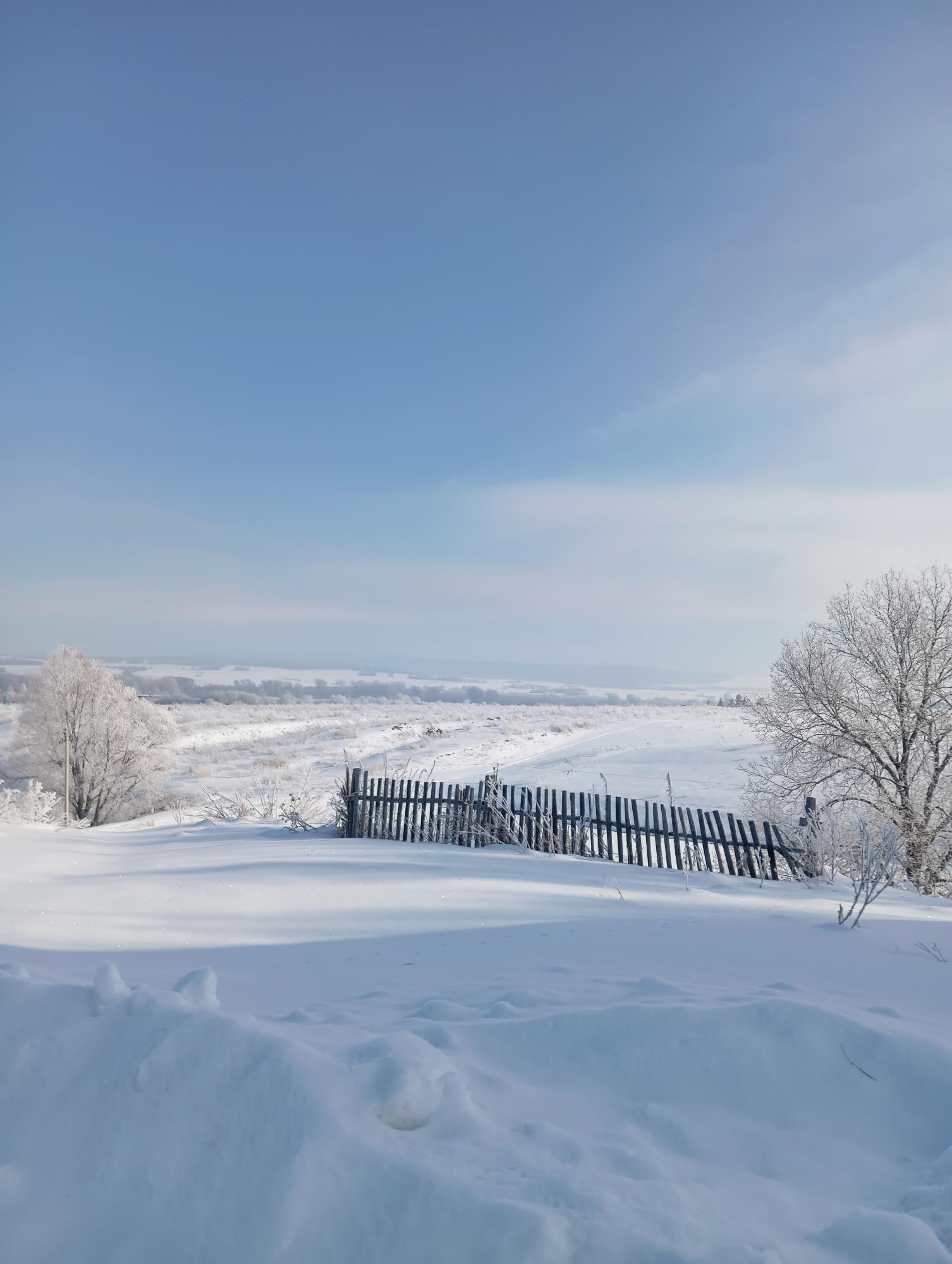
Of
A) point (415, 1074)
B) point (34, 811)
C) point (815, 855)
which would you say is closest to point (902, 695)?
point (815, 855)

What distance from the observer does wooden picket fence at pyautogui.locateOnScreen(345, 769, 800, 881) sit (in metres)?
9.48

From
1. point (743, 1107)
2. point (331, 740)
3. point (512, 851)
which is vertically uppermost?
point (743, 1107)

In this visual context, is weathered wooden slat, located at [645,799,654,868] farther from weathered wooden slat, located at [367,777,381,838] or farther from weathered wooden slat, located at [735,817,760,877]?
weathered wooden slat, located at [367,777,381,838]

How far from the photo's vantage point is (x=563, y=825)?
33.5 feet

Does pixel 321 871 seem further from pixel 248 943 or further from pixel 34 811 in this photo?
pixel 34 811

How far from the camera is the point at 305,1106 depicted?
162 centimetres

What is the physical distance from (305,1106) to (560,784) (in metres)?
18.7

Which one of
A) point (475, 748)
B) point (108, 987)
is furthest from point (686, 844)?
point (475, 748)

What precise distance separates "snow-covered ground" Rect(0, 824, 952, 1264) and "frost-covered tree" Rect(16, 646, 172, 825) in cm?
2109

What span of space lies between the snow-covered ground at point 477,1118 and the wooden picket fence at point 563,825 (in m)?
6.19

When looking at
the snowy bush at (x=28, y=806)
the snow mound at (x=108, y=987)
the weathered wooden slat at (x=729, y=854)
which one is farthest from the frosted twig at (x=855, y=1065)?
the snowy bush at (x=28, y=806)

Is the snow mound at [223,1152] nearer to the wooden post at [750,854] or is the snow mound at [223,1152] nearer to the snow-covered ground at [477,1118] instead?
the snow-covered ground at [477,1118]

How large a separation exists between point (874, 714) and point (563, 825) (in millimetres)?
8318

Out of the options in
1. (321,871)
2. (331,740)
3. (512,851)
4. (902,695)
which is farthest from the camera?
(331,740)
